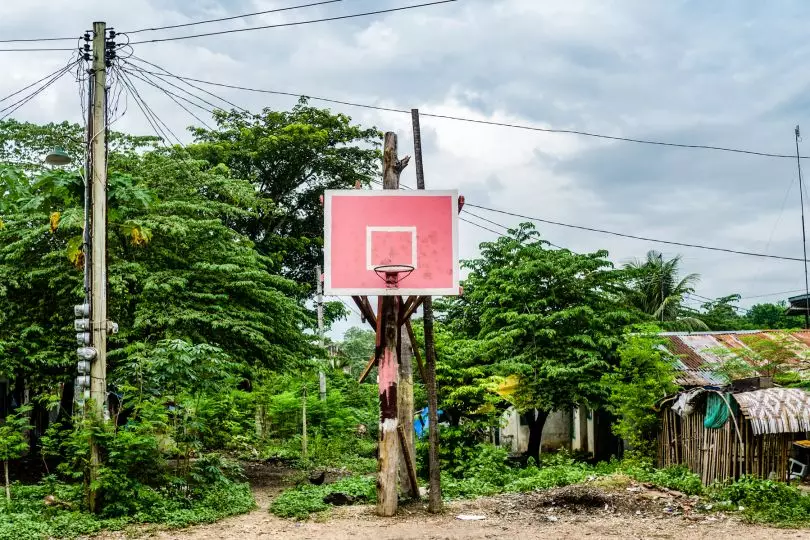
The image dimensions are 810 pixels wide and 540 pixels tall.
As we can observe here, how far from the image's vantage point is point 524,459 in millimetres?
21391

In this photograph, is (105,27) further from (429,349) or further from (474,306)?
(474,306)

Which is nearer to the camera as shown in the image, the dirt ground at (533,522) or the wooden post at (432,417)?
the dirt ground at (533,522)

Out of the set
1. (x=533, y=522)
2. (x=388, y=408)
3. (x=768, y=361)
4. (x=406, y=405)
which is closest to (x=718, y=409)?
(x=533, y=522)

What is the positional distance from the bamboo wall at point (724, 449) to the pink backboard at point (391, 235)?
5.25 m

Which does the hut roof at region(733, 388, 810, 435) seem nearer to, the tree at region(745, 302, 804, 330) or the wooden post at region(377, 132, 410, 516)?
the wooden post at region(377, 132, 410, 516)

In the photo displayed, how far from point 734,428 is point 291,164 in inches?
753

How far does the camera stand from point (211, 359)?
12.4 m

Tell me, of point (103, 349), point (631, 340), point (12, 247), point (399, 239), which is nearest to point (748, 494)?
point (631, 340)

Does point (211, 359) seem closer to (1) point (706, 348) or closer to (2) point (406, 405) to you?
(2) point (406, 405)

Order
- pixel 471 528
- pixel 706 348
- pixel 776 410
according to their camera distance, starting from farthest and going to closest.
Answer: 1. pixel 706 348
2. pixel 776 410
3. pixel 471 528

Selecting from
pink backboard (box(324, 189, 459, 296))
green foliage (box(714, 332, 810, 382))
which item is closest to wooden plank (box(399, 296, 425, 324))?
pink backboard (box(324, 189, 459, 296))

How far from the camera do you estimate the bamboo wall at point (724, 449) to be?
12.1 meters

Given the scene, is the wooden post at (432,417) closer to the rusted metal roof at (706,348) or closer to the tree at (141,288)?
the tree at (141,288)

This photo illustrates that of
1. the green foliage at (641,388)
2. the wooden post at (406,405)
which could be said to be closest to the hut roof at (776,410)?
the green foliage at (641,388)
